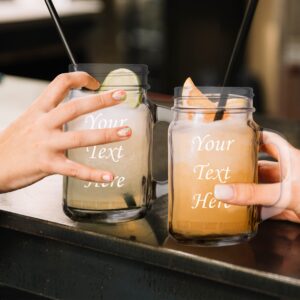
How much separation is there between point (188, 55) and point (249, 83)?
5.62ft

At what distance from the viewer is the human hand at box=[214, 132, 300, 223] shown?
864 mm

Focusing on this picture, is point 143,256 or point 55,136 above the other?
point 55,136

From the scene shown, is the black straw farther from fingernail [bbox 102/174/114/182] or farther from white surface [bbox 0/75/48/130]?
white surface [bbox 0/75/48/130]

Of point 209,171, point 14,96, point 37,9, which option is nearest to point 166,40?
point 37,9

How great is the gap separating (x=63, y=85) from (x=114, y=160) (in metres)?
0.12

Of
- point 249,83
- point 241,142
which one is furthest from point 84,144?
point 249,83

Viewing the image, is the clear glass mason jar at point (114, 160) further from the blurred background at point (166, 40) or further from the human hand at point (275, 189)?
the blurred background at point (166, 40)

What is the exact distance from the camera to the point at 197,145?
87 cm

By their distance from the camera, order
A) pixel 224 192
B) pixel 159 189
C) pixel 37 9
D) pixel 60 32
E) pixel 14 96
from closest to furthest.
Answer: pixel 224 192 < pixel 60 32 < pixel 159 189 < pixel 14 96 < pixel 37 9

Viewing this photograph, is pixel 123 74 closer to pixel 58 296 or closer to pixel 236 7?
pixel 58 296

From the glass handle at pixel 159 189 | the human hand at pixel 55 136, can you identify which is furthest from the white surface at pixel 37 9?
the human hand at pixel 55 136

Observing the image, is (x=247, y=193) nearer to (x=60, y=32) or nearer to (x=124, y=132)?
(x=124, y=132)

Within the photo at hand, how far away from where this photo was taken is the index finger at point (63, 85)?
0.95 m

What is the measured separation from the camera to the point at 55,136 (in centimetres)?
91
